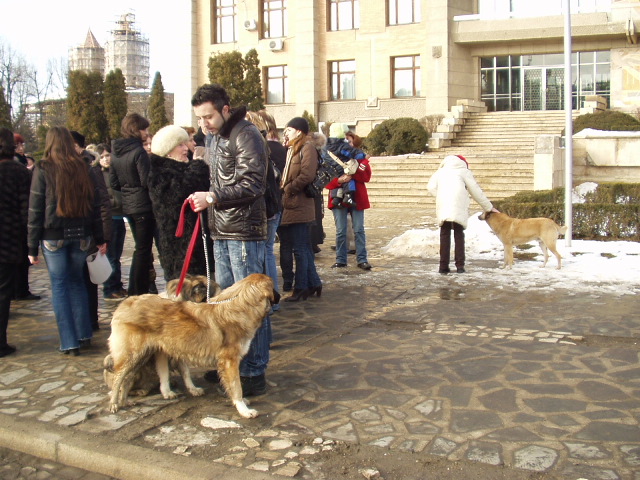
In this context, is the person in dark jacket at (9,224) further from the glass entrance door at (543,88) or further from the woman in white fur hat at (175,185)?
the glass entrance door at (543,88)

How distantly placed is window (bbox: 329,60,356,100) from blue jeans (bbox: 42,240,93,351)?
97.7ft

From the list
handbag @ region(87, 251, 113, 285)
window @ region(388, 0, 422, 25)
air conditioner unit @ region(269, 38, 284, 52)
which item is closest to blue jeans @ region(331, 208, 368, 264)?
handbag @ region(87, 251, 113, 285)

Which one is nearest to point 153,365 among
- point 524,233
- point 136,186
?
point 136,186

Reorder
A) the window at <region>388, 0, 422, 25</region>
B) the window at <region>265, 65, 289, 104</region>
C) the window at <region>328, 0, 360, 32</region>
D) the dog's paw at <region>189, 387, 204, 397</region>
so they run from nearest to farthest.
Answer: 1. the dog's paw at <region>189, 387, 204, 397</region>
2. the window at <region>388, 0, 422, 25</region>
3. the window at <region>328, 0, 360, 32</region>
4. the window at <region>265, 65, 289, 104</region>

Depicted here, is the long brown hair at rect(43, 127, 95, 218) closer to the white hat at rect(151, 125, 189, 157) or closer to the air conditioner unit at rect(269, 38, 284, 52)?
the white hat at rect(151, 125, 189, 157)

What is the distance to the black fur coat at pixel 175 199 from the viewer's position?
5.75 metres

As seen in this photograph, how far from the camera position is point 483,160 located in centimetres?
2238

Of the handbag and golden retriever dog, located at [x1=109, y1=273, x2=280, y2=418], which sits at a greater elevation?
the handbag

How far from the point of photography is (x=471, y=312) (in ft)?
24.3

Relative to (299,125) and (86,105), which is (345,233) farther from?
(86,105)

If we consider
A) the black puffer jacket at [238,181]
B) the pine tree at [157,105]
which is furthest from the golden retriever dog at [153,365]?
the pine tree at [157,105]

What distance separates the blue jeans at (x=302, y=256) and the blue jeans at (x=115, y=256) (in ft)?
6.93

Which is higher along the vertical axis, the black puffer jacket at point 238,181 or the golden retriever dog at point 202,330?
the black puffer jacket at point 238,181

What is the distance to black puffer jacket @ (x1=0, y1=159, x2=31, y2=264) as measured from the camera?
20.7 ft
